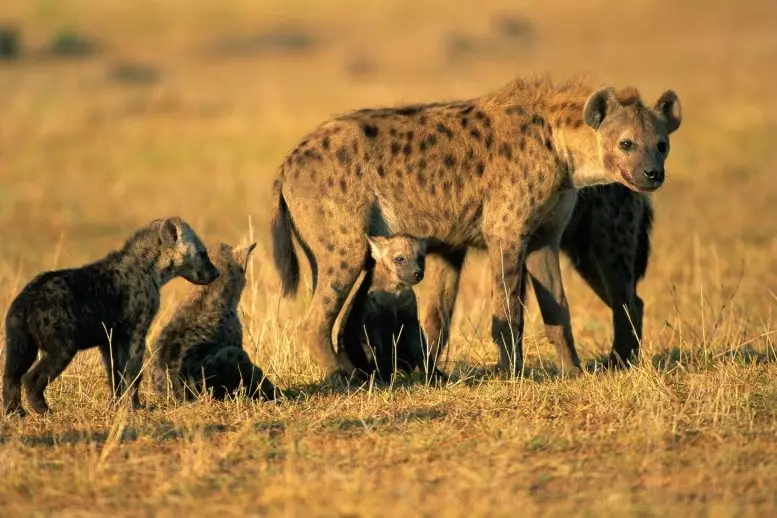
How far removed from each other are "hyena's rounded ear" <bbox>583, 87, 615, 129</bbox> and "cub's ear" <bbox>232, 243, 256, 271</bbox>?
5.96 ft

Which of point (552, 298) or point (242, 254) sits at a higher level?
point (242, 254)

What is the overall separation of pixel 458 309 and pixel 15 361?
3.93 metres

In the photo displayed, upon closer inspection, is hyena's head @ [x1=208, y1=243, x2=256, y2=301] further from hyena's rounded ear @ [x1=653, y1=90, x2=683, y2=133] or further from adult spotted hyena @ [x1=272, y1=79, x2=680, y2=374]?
hyena's rounded ear @ [x1=653, y1=90, x2=683, y2=133]

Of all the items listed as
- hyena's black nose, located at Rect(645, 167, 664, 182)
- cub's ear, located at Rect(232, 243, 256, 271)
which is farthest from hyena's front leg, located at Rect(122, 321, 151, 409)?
hyena's black nose, located at Rect(645, 167, 664, 182)

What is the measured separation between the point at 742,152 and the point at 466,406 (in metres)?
11.0

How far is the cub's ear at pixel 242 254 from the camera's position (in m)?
6.59

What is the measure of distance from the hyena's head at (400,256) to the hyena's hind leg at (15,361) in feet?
6.01

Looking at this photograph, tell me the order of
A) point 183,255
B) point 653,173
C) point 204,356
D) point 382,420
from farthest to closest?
point 653,173 → point 183,255 → point 204,356 → point 382,420

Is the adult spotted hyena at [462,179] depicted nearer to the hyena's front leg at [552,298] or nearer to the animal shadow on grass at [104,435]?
the hyena's front leg at [552,298]

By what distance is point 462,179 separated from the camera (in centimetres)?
671

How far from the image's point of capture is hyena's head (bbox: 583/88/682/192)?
6523 millimetres

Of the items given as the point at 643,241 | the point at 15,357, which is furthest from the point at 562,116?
the point at 15,357

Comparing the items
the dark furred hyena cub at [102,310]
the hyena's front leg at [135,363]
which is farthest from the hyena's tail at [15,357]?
the hyena's front leg at [135,363]

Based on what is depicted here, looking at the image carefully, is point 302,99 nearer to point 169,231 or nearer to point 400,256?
point 400,256
